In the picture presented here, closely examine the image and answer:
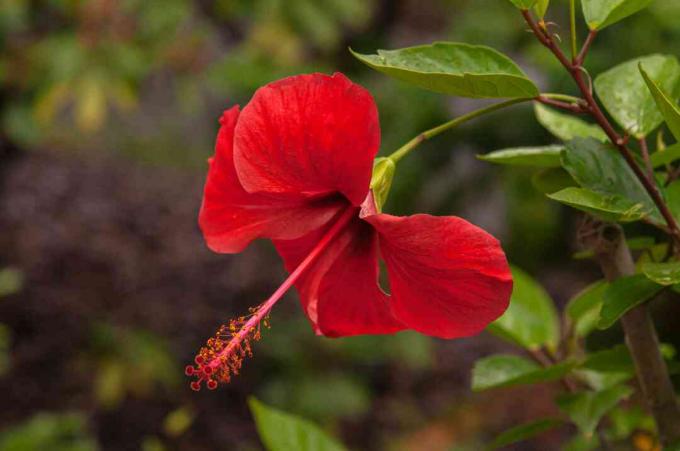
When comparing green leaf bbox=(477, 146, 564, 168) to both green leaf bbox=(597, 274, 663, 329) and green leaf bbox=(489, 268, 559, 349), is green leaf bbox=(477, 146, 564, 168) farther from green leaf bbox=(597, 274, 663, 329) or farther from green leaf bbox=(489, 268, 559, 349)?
green leaf bbox=(489, 268, 559, 349)

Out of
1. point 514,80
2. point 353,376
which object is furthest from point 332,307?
point 353,376

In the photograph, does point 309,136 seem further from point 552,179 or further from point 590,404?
point 590,404

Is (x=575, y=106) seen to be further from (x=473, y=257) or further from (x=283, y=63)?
(x=283, y=63)

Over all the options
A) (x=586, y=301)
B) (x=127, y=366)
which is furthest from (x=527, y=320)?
(x=127, y=366)

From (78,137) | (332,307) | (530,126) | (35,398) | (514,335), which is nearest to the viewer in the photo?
(332,307)

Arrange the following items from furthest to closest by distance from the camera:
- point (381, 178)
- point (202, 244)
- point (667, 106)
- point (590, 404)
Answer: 1. point (202, 244)
2. point (590, 404)
3. point (381, 178)
4. point (667, 106)

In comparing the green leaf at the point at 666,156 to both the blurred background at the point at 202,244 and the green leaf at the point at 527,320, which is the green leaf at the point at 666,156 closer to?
the green leaf at the point at 527,320

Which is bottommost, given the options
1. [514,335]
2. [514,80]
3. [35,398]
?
[35,398]
